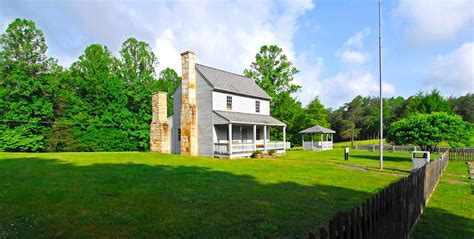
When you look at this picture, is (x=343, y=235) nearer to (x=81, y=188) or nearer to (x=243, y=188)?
(x=243, y=188)

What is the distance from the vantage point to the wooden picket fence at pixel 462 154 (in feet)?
69.6

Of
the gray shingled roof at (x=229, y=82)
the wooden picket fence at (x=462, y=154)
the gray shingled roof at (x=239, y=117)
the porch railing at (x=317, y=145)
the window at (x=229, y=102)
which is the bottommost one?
the porch railing at (x=317, y=145)

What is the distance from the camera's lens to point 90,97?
35.2 m

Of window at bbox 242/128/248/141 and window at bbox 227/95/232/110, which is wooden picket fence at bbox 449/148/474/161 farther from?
window at bbox 227/95/232/110

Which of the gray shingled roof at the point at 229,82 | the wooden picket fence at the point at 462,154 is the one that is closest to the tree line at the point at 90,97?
the gray shingled roof at the point at 229,82

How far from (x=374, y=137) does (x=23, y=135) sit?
8716 cm

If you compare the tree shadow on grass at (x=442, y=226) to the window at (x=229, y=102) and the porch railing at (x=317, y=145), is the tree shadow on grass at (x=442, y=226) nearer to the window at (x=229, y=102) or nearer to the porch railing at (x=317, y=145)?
the window at (x=229, y=102)

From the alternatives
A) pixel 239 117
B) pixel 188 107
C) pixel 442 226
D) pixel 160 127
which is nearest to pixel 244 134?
pixel 239 117

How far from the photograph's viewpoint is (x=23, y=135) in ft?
95.5

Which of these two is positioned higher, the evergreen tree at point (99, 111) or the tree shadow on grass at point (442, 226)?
the evergreen tree at point (99, 111)

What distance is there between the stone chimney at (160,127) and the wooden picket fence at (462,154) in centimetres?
2729

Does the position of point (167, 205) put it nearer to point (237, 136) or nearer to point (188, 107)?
point (188, 107)

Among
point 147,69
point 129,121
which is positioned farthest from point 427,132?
point 147,69

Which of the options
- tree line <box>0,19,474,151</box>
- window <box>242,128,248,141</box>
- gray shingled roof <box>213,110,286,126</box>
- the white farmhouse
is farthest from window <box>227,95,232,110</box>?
tree line <box>0,19,474,151</box>
